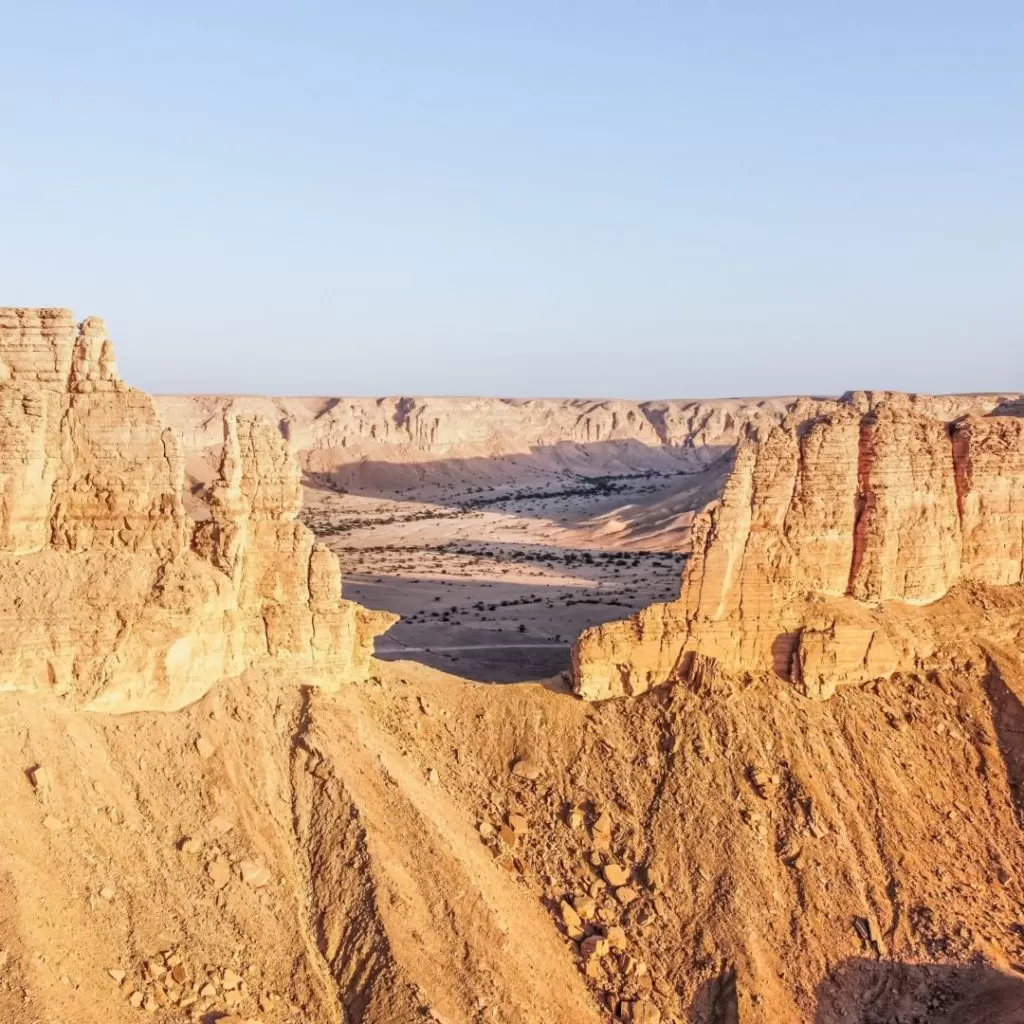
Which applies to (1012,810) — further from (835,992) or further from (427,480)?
(427,480)

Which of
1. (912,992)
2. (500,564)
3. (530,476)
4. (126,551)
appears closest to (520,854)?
(912,992)

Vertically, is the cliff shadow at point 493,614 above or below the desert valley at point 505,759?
below

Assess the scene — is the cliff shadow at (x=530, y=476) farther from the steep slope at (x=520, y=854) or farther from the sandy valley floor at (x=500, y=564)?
the steep slope at (x=520, y=854)

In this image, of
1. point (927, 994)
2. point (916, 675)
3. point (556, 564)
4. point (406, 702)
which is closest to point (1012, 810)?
point (916, 675)

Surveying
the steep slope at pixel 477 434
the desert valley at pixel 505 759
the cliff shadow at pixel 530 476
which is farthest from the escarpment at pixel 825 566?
the steep slope at pixel 477 434

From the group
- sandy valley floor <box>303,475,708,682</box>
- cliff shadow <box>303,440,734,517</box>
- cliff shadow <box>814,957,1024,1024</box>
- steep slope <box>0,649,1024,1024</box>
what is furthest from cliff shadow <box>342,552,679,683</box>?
cliff shadow <box>303,440,734,517</box>

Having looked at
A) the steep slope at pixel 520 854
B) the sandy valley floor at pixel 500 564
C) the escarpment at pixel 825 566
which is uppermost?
the escarpment at pixel 825 566
